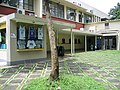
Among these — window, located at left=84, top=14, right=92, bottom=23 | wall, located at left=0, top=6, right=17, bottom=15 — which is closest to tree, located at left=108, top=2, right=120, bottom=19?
window, located at left=84, top=14, right=92, bottom=23

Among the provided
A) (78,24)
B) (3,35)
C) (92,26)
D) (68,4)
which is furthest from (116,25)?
(3,35)

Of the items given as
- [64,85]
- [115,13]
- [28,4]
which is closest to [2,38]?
[28,4]

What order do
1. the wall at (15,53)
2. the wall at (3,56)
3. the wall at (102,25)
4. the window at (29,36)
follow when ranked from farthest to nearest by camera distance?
the wall at (102,25), the window at (29,36), the wall at (3,56), the wall at (15,53)

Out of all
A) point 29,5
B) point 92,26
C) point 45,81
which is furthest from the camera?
point 92,26

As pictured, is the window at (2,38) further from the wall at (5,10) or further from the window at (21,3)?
the window at (21,3)

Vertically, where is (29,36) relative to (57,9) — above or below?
below

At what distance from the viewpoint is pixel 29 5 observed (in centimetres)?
1550

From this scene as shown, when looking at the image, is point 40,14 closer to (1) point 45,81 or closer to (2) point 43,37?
(2) point 43,37

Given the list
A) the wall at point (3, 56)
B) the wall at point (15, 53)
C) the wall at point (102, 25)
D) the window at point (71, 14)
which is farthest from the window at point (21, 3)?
the wall at point (102, 25)

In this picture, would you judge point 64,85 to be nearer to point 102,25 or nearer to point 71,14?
point 71,14

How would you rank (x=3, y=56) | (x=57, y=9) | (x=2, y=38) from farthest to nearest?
(x=57, y=9), (x=2, y=38), (x=3, y=56)

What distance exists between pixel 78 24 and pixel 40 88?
2056 cm

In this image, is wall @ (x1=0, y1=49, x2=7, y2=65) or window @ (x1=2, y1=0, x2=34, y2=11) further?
window @ (x1=2, y1=0, x2=34, y2=11)

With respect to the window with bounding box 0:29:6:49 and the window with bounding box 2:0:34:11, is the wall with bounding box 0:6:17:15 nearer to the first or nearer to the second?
the window with bounding box 2:0:34:11
